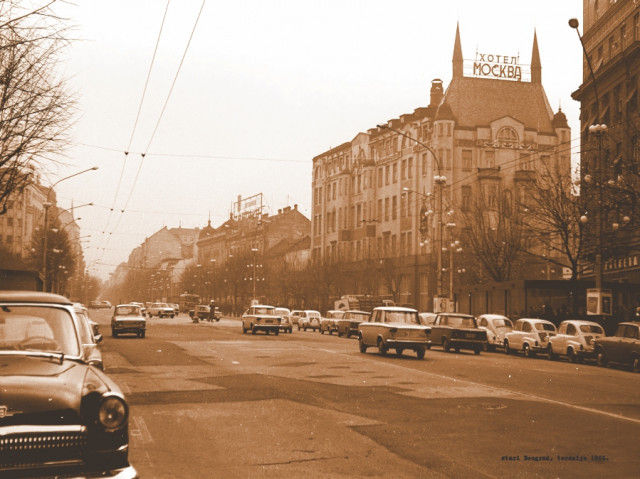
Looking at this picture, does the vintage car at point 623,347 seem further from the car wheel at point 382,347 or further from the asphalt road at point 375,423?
the car wheel at point 382,347

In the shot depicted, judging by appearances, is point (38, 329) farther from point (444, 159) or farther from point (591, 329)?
point (444, 159)

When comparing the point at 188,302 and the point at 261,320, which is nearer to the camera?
the point at 261,320

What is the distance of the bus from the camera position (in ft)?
367

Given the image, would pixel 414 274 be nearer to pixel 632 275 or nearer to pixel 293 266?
pixel 293 266

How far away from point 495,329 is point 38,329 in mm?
33266

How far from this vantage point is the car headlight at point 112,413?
18.7 ft

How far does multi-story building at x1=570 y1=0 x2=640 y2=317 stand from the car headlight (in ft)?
98.3

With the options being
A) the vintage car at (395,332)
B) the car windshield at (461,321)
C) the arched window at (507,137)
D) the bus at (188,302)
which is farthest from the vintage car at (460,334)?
the bus at (188,302)

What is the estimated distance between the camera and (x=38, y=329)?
22.9ft

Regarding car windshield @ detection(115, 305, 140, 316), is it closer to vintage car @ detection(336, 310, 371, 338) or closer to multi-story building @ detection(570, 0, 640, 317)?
vintage car @ detection(336, 310, 371, 338)

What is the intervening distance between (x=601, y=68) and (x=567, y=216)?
57.4 feet

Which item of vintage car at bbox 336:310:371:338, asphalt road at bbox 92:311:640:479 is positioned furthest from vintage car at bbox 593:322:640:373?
vintage car at bbox 336:310:371:338

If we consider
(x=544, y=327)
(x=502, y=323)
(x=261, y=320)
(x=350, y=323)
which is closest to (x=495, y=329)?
(x=502, y=323)

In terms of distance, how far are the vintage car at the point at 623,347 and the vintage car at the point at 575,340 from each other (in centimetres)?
154
